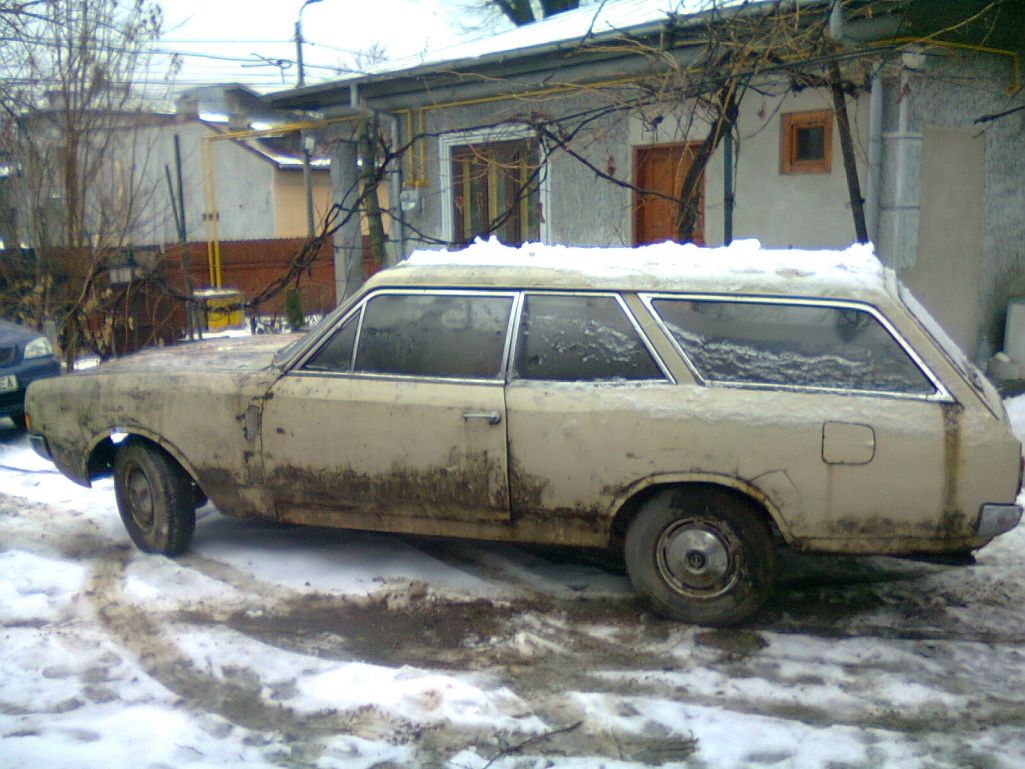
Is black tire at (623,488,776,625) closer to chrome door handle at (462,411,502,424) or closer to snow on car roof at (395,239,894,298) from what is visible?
chrome door handle at (462,411,502,424)

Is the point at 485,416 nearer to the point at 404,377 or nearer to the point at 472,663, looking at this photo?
the point at 404,377

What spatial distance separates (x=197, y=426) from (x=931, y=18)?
613cm

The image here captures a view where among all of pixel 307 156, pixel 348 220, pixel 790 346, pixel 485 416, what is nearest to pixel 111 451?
pixel 485 416

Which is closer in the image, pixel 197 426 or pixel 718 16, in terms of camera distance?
pixel 197 426

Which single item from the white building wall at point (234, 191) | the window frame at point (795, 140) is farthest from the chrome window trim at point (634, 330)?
the white building wall at point (234, 191)

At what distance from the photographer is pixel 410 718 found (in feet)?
12.1

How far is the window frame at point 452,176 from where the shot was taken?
10.7 metres

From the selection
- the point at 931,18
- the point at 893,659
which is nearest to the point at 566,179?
the point at 931,18

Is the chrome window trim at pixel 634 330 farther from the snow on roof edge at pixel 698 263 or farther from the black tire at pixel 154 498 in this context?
the black tire at pixel 154 498

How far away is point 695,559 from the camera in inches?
173

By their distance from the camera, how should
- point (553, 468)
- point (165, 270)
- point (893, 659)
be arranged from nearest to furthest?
point (893, 659)
point (553, 468)
point (165, 270)

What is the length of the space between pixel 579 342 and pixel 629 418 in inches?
18.3

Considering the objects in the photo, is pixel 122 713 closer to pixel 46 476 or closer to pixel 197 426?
pixel 197 426

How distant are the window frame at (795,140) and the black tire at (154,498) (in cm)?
590
